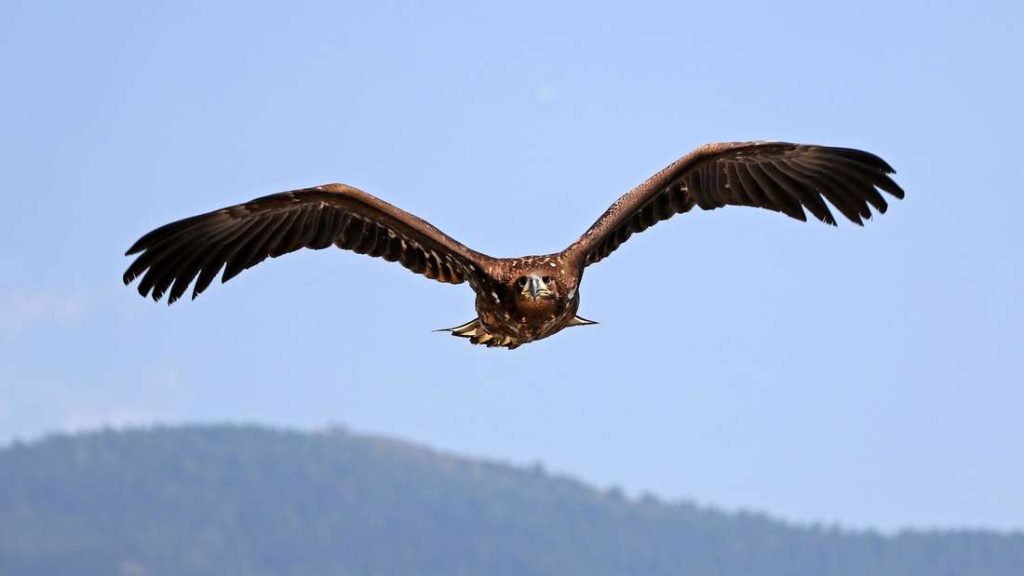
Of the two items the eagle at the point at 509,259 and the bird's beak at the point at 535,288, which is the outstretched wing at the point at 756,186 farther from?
the bird's beak at the point at 535,288

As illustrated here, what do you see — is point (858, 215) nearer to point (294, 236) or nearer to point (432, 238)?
point (432, 238)

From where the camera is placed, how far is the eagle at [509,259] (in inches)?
800

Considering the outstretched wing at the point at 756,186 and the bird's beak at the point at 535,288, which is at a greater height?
the outstretched wing at the point at 756,186

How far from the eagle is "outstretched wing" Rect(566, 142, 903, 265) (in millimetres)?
11

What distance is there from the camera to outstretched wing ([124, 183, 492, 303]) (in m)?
20.4

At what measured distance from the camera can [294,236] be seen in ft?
70.0

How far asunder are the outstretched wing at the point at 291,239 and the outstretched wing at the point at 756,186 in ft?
5.34

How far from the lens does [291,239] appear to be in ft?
69.9

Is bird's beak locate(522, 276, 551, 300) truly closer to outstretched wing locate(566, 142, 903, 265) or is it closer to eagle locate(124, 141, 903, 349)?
eagle locate(124, 141, 903, 349)

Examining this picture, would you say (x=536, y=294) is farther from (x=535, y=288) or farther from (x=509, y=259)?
(x=509, y=259)

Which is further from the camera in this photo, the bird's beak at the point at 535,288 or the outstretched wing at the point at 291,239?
the outstretched wing at the point at 291,239

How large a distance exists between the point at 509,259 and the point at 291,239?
233 centimetres

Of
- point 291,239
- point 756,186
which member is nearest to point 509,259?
point 291,239

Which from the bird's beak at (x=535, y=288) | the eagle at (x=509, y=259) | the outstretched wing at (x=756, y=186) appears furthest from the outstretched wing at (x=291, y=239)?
the outstretched wing at (x=756, y=186)
